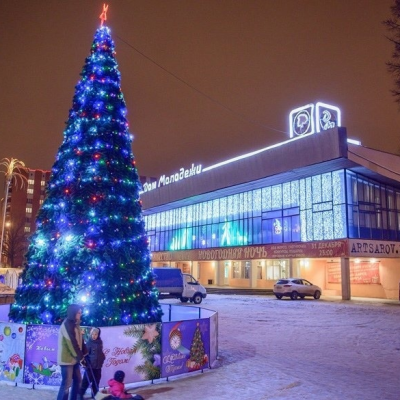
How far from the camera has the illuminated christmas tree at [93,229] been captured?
866 centimetres

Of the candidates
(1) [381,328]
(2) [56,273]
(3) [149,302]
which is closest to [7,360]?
(2) [56,273]

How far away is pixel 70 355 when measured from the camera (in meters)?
6.27

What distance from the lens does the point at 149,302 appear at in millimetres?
9398

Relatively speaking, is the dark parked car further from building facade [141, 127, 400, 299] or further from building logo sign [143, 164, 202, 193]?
building logo sign [143, 164, 202, 193]

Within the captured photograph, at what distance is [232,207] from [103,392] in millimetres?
42688

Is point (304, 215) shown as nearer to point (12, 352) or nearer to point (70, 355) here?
point (12, 352)

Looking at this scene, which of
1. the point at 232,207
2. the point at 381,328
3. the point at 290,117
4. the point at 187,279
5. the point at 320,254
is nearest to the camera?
the point at 381,328

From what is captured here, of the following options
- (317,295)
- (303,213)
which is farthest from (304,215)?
(317,295)

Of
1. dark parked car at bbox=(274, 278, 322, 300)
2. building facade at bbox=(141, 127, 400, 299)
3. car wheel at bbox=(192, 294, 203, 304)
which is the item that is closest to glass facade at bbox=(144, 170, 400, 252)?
building facade at bbox=(141, 127, 400, 299)

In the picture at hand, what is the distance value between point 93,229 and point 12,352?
2617 mm

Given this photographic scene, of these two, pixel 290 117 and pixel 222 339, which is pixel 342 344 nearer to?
pixel 222 339

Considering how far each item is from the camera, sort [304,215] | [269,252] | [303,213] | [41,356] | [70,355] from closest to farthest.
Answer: [70,355]
[41,356]
[304,215]
[303,213]
[269,252]

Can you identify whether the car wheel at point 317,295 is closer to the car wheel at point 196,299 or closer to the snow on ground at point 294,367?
the car wheel at point 196,299

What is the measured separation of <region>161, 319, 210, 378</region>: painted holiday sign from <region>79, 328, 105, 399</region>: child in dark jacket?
1.55m
